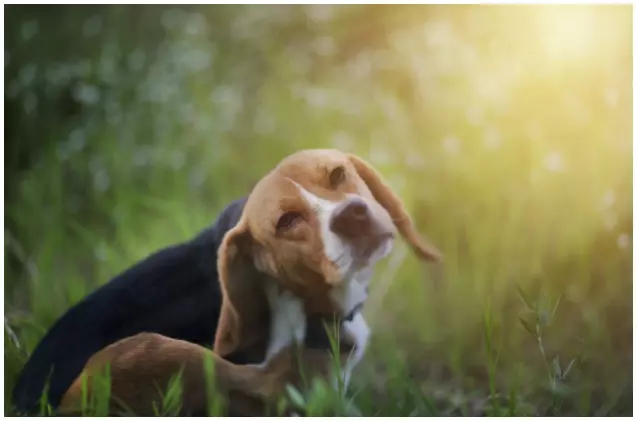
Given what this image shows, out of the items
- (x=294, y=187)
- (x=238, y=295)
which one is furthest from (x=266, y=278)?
(x=294, y=187)

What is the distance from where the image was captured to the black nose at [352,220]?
1.31 meters

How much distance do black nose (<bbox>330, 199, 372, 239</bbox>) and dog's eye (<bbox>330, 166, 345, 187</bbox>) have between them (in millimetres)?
41

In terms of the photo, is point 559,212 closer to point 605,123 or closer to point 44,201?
point 605,123

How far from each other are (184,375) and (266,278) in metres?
0.21

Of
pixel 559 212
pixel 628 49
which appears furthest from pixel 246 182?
pixel 628 49

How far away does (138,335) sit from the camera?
1350 millimetres

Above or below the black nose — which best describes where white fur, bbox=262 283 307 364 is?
below

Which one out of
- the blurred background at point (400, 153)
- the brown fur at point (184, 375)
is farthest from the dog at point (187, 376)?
the blurred background at point (400, 153)

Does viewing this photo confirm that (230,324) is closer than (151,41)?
Yes

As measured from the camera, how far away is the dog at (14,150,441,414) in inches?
52.2

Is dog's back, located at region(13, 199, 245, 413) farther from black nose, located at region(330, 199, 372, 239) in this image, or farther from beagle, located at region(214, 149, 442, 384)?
black nose, located at region(330, 199, 372, 239)

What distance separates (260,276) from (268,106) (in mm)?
309

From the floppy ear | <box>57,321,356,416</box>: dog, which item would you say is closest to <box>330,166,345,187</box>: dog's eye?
the floppy ear

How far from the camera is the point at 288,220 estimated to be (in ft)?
4.36
